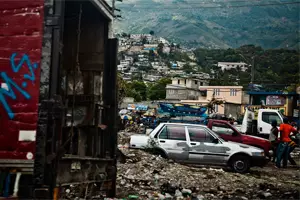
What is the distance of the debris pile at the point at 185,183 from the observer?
708cm

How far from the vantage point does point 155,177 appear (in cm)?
848

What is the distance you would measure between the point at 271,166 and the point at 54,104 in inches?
437

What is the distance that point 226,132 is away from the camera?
529 inches

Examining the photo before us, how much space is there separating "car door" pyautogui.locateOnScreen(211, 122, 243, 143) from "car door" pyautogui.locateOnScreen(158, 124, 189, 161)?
2.65 metres

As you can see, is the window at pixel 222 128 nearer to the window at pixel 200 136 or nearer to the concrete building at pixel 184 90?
the window at pixel 200 136

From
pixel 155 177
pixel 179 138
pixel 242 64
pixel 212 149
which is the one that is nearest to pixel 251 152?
pixel 212 149

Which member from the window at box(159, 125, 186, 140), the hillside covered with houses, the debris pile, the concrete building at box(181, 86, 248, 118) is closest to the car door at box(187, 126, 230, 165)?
the window at box(159, 125, 186, 140)

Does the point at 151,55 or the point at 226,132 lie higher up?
the point at 151,55

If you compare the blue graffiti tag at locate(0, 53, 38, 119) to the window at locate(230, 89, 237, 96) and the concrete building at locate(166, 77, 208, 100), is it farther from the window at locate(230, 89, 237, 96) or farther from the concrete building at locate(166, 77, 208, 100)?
the concrete building at locate(166, 77, 208, 100)

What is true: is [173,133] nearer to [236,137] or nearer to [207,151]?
[207,151]

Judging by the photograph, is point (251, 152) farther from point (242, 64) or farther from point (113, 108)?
point (242, 64)

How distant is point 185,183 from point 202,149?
9.58ft

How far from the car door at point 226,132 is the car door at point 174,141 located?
2.65m

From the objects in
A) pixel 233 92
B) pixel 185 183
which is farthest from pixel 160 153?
pixel 233 92
